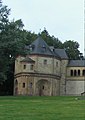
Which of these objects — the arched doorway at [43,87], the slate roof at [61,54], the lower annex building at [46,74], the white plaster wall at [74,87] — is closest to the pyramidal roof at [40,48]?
the lower annex building at [46,74]

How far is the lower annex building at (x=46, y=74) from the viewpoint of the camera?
3307 inches

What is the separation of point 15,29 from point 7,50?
13.8ft

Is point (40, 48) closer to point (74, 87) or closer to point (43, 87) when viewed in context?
point (43, 87)

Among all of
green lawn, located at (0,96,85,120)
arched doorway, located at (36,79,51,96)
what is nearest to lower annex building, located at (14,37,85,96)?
arched doorway, located at (36,79,51,96)

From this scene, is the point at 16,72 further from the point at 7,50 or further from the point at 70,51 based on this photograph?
the point at 7,50

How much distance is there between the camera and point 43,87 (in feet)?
281

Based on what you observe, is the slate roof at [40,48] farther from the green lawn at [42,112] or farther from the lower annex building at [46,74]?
the green lawn at [42,112]

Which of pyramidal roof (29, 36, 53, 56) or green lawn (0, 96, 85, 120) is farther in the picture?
pyramidal roof (29, 36, 53, 56)

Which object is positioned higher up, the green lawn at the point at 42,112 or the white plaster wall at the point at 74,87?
the white plaster wall at the point at 74,87

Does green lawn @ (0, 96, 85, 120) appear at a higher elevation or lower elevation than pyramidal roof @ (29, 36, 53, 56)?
lower

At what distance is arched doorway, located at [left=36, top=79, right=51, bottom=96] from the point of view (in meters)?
84.9

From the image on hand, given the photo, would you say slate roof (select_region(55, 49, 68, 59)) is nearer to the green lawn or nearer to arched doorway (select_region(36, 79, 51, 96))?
arched doorway (select_region(36, 79, 51, 96))

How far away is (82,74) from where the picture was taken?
301 ft

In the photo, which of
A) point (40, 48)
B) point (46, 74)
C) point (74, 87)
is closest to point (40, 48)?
point (40, 48)
